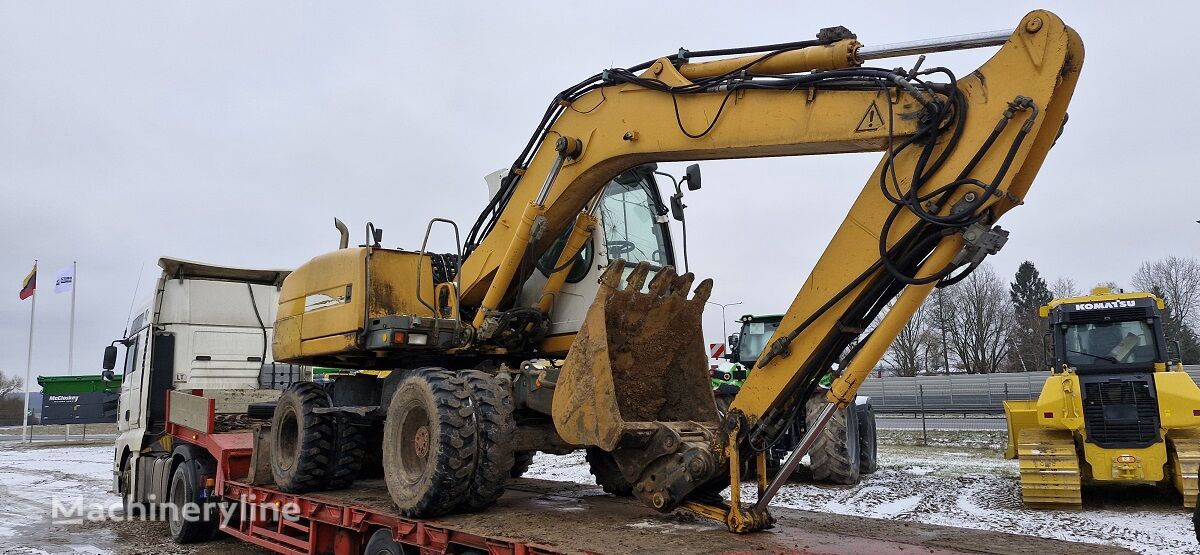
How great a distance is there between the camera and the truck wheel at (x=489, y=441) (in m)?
5.70

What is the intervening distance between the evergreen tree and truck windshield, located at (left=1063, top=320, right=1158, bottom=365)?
29250mm

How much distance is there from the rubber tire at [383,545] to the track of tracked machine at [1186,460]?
7894 millimetres

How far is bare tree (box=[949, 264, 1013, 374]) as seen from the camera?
4766cm

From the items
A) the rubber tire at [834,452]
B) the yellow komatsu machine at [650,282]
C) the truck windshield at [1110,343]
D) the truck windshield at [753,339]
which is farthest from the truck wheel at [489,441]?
the truck windshield at [753,339]

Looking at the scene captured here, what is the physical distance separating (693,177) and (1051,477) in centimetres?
543

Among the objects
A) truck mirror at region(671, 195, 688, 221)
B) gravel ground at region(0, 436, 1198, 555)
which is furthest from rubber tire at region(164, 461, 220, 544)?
truck mirror at region(671, 195, 688, 221)

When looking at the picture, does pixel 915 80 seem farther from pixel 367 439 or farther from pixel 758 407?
pixel 367 439

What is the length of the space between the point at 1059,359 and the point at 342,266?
8.34 meters

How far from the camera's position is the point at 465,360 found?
299 inches

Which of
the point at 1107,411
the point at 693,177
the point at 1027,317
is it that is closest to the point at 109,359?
the point at 693,177

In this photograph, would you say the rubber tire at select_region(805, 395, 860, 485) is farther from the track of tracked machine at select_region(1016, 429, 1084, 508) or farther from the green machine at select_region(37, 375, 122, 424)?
the green machine at select_region(37, 375, 122, 424)

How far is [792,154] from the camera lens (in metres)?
5.16

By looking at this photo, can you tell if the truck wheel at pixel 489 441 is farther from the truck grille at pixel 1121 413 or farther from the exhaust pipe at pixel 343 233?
the truck grille at pixel 1121 413

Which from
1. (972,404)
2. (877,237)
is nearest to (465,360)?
(877,237)
